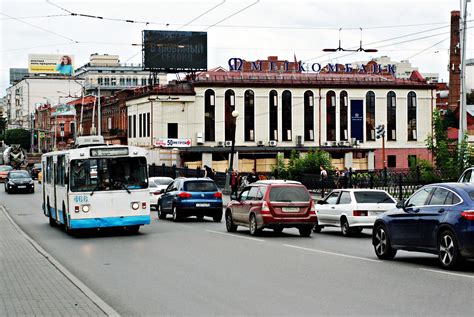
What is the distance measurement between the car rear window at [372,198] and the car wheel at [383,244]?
25.3 feet

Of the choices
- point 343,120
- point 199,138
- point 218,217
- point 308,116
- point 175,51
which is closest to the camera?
point 218,217

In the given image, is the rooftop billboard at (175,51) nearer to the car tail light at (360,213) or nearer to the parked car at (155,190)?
the parked car at (155,190)

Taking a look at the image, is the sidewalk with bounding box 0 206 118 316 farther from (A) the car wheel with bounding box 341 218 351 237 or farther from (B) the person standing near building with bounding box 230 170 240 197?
(B) the person standing near building with bounding box 230 170 240 197

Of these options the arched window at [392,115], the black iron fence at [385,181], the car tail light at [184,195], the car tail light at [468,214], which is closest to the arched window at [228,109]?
the arched window at [392,115]

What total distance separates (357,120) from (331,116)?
2.69m

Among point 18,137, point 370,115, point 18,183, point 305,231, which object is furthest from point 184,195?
point 18,137

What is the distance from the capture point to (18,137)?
163500 millimetres

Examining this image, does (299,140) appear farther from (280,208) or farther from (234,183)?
(280,208)

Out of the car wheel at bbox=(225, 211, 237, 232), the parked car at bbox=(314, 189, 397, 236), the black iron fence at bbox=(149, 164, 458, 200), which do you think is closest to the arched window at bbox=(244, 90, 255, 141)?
the black iron fence at bbox=(149, 164, 458, 200)

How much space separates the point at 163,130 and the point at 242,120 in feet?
25.3

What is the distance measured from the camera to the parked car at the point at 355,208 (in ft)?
83.0

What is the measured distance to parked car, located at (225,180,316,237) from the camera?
24.4 m

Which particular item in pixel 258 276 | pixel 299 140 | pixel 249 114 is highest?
pixel 249 114

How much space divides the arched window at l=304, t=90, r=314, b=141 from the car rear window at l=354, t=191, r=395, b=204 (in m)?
58.1
